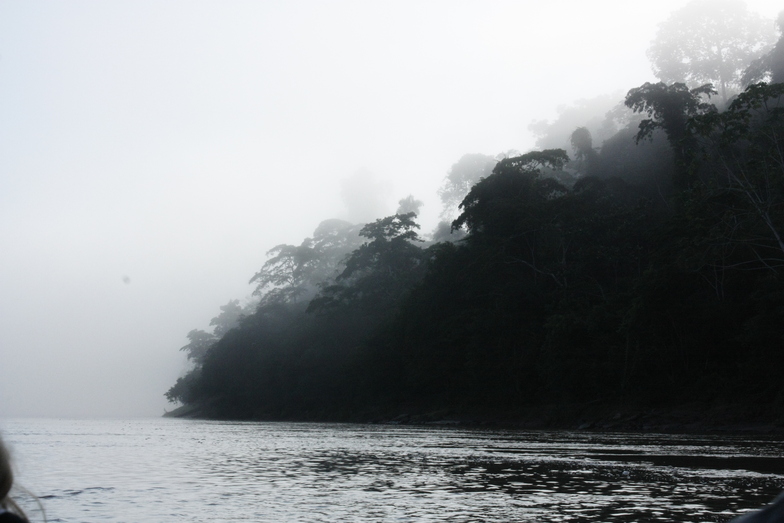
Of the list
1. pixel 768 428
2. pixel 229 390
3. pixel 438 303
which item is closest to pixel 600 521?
pixel 768 428

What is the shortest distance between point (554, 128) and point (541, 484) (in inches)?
3973

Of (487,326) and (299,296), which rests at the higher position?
(299,296)

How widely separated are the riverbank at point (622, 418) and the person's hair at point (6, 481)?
98.5 ft

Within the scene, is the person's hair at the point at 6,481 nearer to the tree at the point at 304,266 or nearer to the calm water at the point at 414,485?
the calm water at the point at 414,485

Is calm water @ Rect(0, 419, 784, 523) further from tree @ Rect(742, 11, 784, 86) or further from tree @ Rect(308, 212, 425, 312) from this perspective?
tree @ Rect(308, 212, 425, 312)

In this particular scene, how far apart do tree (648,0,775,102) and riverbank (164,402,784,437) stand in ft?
157

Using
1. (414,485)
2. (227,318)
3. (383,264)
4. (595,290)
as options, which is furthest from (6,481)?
(227,318)

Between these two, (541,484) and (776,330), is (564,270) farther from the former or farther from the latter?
(541,484)

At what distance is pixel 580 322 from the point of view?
4119cm

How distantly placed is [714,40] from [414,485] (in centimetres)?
7685

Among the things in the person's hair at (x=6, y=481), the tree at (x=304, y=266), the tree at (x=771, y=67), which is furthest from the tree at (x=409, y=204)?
the person's hair at (x=6, y=481)

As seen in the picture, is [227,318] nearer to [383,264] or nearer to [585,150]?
[383,264]

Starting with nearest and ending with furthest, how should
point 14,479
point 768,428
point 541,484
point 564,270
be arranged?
point 14,479 < point 541,484 < point 768,428 < point 564,270

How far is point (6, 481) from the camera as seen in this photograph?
6.32ft
